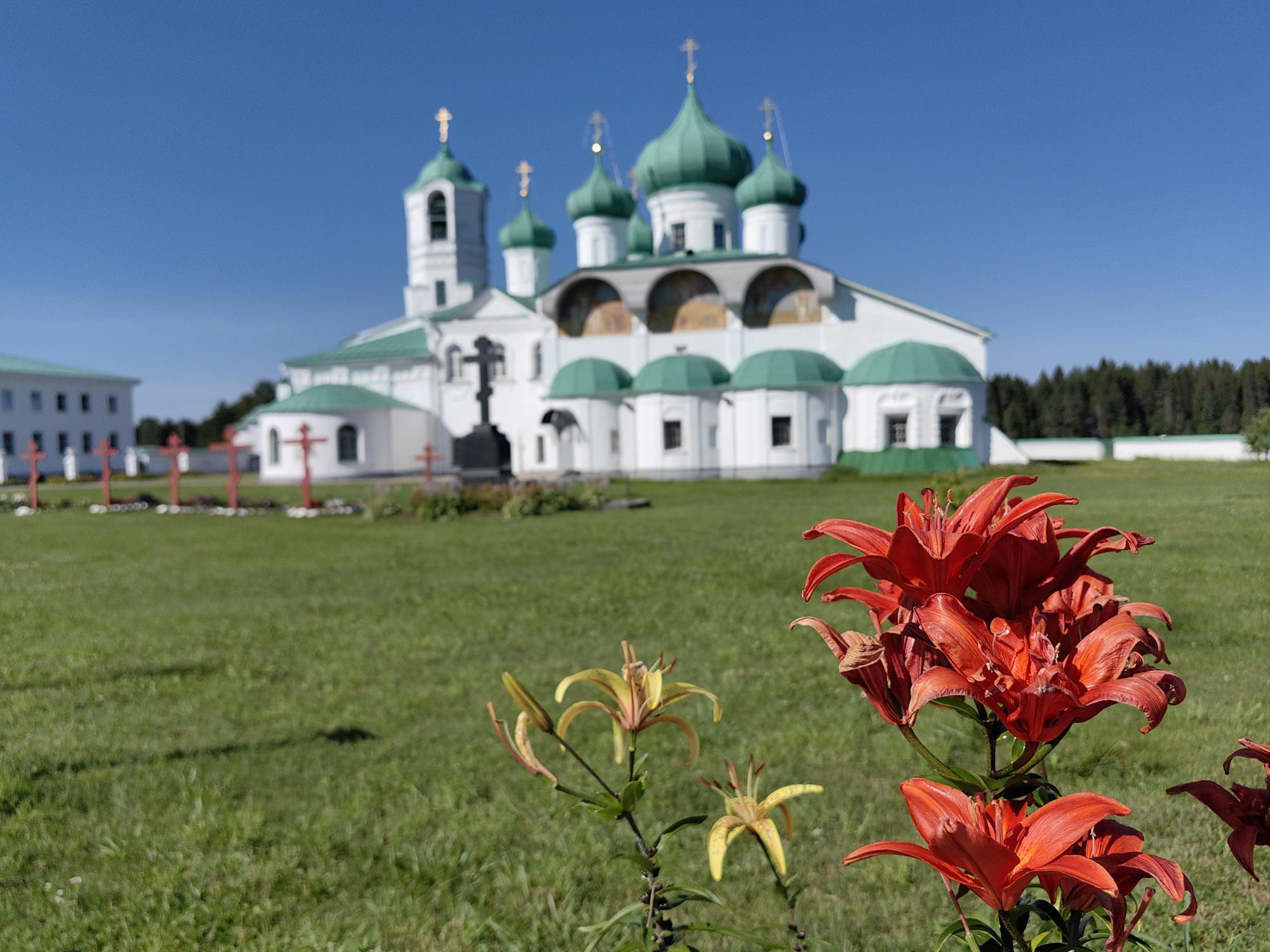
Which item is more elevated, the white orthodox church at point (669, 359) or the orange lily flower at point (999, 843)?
the white orthodox church at point (669, 359)

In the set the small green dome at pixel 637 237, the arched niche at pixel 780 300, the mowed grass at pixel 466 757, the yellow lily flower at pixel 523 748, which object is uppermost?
the small green dome at pixel 637 237

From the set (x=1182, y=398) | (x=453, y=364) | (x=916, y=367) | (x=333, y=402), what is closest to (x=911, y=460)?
(x=916, y=367)

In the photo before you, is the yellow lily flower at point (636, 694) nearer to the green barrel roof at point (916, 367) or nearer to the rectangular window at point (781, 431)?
the green barrel roof at point (916, 367)

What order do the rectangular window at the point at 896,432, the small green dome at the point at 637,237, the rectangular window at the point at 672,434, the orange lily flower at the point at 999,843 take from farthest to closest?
the small green dome at the point at 637,237
the rectangular window at the point at 672,434
the rectangular window at the point at 896,432
the orange lily flower at the point at 999,843

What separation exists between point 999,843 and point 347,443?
114ft

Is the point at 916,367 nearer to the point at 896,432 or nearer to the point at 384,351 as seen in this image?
the point at 896,432

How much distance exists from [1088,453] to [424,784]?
34.5 ft

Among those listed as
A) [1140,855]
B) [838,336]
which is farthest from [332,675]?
[838,336]

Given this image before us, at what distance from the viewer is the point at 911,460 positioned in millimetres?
26000

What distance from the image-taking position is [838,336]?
93.8 feet

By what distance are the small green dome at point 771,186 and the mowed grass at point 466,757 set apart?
25894 mm

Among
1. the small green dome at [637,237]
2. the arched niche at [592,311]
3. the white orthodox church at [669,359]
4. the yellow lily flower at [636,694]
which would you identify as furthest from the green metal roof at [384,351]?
the yellow lily flower at [636,694]

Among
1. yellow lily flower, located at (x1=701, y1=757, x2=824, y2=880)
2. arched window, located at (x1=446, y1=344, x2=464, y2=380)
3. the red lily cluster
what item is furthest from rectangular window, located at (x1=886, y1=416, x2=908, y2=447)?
the red lily cluster

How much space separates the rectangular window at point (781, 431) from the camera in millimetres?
27797
